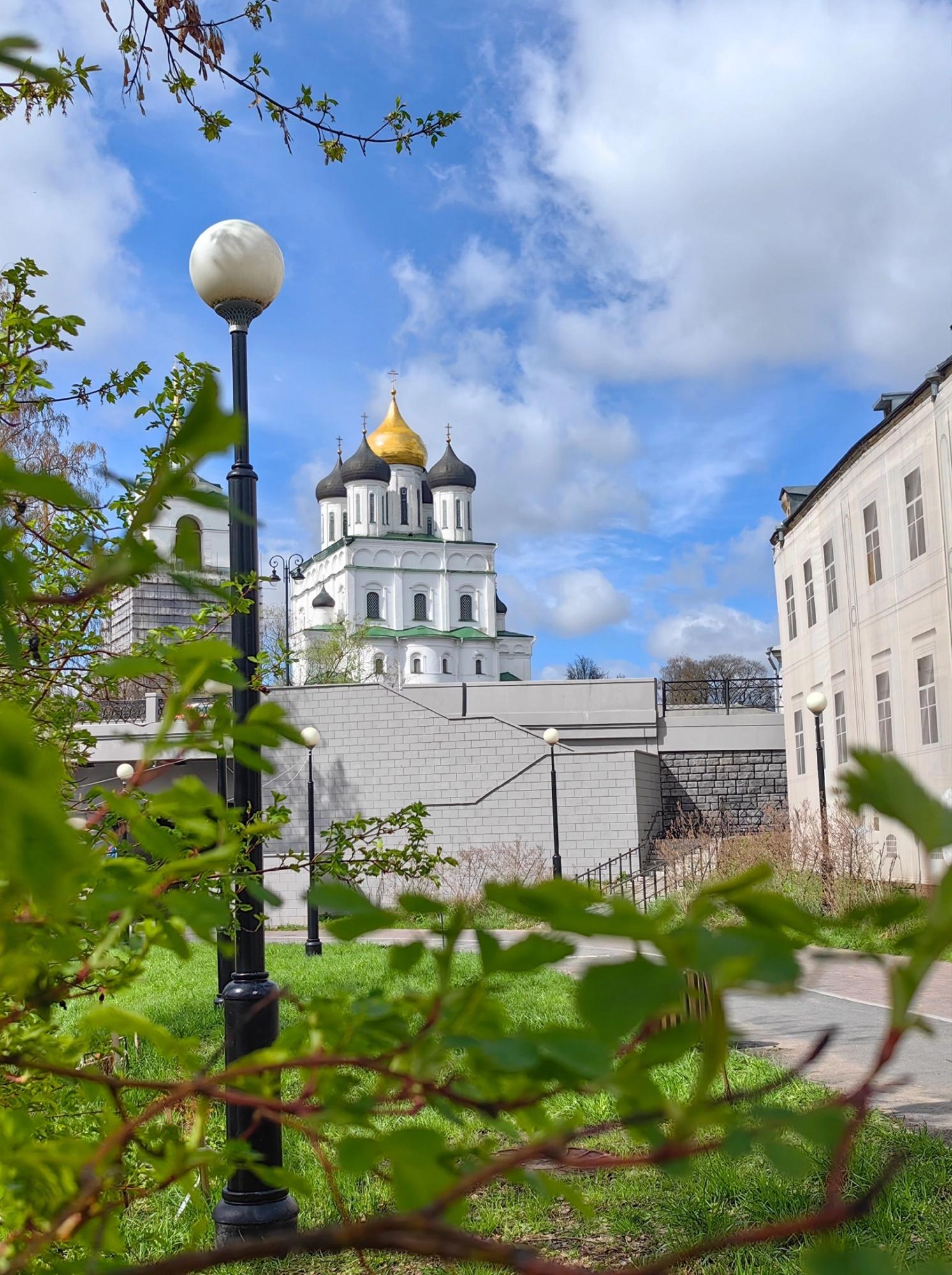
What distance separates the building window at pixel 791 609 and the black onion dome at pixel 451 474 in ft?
143

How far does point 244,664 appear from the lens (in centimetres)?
436

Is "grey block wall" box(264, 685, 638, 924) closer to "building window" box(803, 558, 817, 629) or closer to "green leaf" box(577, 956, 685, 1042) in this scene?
"building window" box(803, 558, 817, 629)

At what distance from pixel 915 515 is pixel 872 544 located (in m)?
1.83

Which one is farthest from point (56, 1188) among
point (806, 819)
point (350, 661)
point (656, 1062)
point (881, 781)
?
point (350, 661)

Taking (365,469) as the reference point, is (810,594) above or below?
below

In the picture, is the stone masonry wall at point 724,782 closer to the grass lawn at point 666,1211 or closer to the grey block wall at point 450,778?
the grey block wall at point 450,778

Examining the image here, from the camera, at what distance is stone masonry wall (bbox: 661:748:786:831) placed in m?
27.2

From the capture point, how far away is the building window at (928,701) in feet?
49.5

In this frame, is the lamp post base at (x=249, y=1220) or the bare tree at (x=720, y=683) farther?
the bare tree at (x=720, y=683)

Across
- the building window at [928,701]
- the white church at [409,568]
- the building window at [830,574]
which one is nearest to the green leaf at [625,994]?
the building window at [928,701]

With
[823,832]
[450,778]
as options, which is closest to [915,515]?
[823,832]

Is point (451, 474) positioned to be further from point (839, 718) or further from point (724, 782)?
point (839, 718)

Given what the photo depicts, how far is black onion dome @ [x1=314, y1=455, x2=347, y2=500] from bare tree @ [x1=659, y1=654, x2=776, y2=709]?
21729mm

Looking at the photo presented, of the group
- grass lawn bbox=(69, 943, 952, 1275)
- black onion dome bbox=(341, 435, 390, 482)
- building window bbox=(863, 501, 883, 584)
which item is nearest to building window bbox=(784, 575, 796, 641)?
building window bbox=(863, 501, 883, 584)
